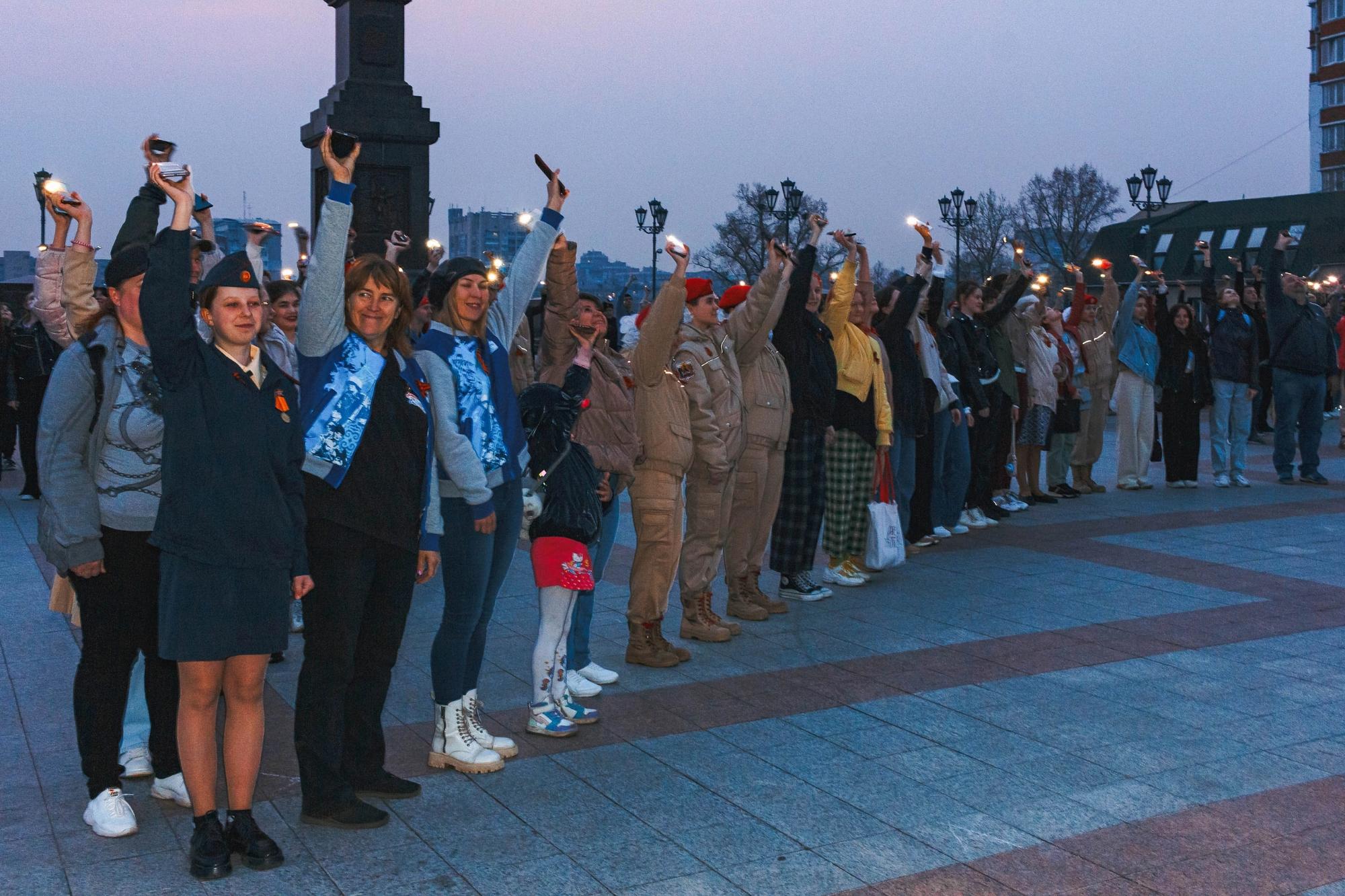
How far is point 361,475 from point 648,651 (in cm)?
265

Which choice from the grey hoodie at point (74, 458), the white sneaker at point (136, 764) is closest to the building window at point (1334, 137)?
the white sneaker at point (136, 764)

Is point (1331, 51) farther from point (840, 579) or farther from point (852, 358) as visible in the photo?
point (840, 579)

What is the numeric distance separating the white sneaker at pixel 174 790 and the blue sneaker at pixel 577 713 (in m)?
1.54

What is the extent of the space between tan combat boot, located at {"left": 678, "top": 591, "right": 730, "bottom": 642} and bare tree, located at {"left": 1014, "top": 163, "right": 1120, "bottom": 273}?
64488 millimetres

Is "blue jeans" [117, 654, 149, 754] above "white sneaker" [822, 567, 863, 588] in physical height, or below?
below

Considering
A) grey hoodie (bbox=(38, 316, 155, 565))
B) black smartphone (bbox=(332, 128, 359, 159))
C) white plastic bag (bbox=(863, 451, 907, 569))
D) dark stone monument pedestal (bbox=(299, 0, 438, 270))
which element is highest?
dark stone monument pedestal (bbox=(299, 0, 438, 270))

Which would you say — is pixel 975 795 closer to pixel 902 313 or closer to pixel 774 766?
pixel 774 766

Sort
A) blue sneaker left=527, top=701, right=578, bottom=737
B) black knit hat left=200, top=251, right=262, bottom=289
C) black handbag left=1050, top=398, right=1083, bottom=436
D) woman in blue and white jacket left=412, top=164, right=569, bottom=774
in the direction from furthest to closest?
1. black handbag left=1050, top=398, right=1083, bottom=436
2. blue sneaker left=527, top=701, right=578, bottom=737
3. woman in blue and white jacket left=412, top=164, right=569, bottom=774
4. black knit hat left=200, top=251, right=262, bottom=289

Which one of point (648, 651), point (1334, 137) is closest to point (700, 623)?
→ point (648, 651)

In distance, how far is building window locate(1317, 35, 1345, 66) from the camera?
3578 inches

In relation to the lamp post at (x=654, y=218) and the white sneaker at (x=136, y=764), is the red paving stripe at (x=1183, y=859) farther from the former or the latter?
the lamp post at (x=654, y=218)

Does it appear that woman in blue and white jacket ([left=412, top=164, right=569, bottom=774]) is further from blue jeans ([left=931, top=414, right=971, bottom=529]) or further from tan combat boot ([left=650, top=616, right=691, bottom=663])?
blue jeans ([left=931, top=414, right=971, bottom=529])

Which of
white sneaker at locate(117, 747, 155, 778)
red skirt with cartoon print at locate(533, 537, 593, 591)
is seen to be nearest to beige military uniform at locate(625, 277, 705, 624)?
red skirt with cartoon print at locate(533, 537, 593, 591)

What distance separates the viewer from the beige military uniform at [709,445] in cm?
700
